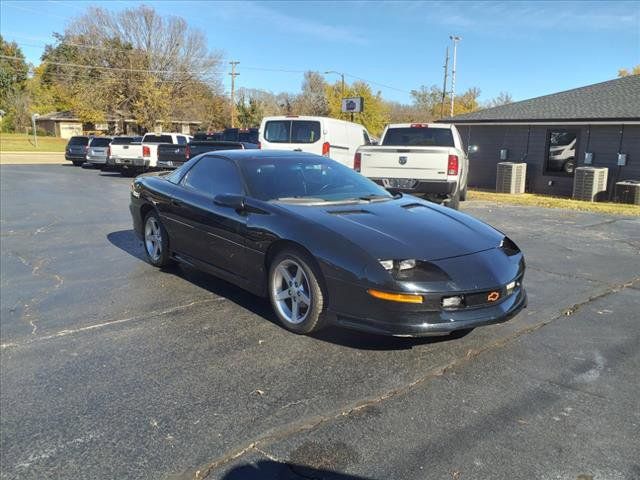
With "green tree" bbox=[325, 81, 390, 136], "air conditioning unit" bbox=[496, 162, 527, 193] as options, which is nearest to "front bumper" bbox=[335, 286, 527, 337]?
"air conditioning unit" bbox=[496, 162, 527, 193]

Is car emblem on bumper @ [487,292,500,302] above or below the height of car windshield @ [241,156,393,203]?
below

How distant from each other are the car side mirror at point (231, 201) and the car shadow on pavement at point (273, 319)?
3.13 ft

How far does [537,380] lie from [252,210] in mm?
2551

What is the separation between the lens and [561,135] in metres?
17.8

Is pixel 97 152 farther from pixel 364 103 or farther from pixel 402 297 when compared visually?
pixel 364 103

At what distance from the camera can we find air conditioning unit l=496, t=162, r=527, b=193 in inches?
704

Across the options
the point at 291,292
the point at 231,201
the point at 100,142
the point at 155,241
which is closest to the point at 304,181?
the point at 231,201

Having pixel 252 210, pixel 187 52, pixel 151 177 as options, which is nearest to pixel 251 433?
pixel 252 210

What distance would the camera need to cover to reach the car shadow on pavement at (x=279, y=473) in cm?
240

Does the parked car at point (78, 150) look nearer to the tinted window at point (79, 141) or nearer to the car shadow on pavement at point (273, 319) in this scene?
the tinted window at point (79, 141)

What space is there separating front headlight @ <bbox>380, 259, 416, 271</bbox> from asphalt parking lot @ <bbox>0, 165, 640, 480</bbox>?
2.19ft

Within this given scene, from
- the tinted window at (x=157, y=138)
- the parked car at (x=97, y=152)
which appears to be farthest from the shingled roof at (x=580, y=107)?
the parked car at (x=97, y=152)

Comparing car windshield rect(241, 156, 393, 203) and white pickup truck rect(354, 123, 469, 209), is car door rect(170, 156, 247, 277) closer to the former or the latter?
car windshield rect(241, 156, 393, 203)

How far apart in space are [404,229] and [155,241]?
133 inches
